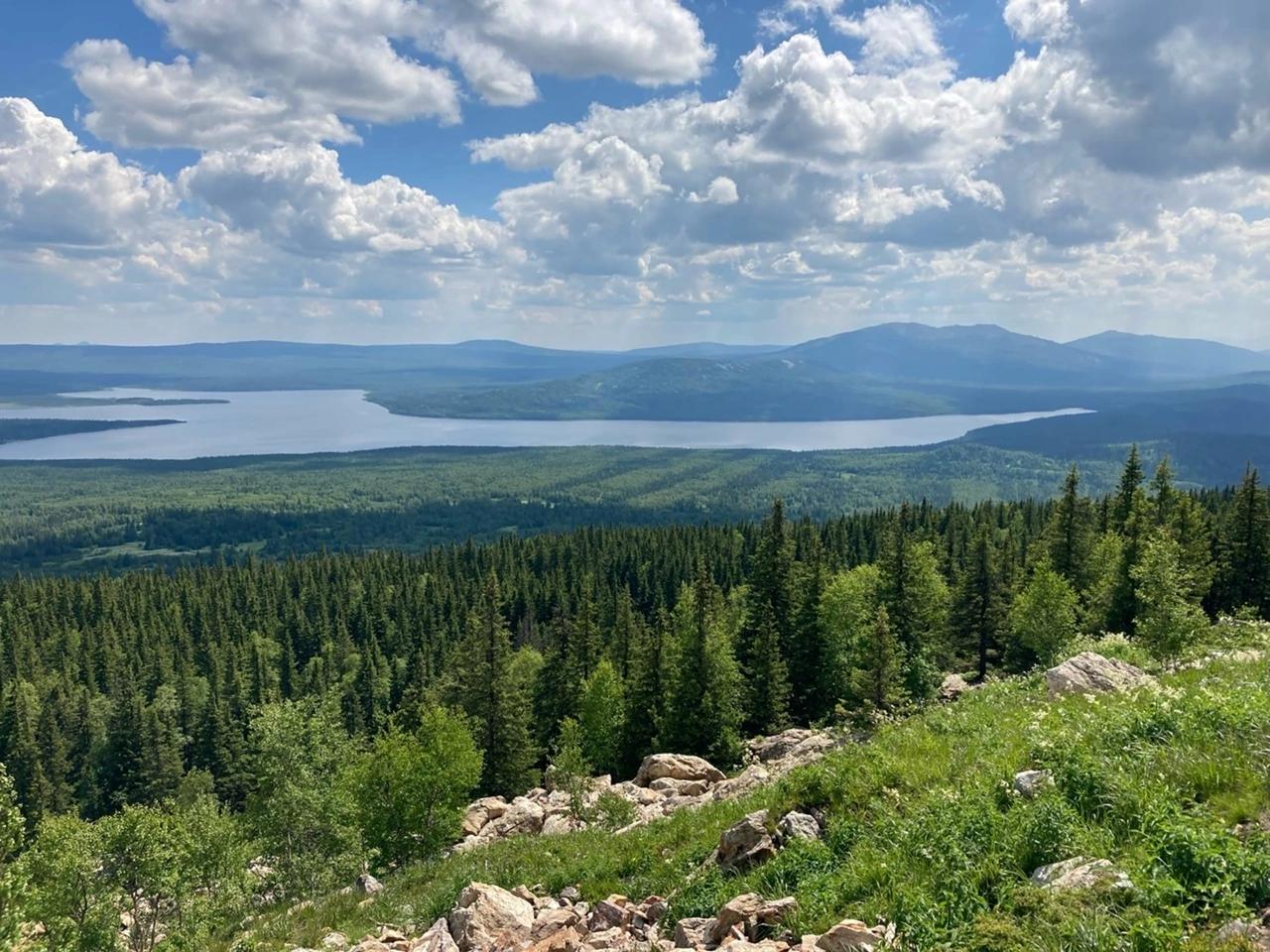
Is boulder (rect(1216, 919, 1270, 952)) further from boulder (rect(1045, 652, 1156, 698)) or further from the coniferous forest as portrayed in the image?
the coniferous forest

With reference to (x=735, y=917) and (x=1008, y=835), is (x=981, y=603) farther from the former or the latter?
(x=735, y=917)

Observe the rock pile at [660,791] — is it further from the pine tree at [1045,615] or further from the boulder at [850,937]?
the pine tree at [1045,615]

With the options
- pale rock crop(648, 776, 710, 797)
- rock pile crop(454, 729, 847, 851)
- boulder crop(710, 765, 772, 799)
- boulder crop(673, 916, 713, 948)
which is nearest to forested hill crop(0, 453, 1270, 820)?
rock pile crop(454, 729, 847, 851)

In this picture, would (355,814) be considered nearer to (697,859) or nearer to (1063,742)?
(697,859)

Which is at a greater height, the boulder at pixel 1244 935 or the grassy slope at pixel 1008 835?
the boulder at pixel 1244 935

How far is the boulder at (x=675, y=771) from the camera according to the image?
30.5 meters

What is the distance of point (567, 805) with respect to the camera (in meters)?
28.0

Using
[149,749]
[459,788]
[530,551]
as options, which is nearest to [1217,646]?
[459,788]

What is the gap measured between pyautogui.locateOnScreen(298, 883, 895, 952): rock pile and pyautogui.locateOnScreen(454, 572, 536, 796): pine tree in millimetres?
29529

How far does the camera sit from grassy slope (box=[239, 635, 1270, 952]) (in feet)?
24.5

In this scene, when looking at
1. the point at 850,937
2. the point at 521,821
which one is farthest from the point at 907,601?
the point at 850,937

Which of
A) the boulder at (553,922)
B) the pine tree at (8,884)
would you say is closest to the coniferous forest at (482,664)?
the pine tree at (8,884)

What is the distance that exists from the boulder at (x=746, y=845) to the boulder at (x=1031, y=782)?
167 inches

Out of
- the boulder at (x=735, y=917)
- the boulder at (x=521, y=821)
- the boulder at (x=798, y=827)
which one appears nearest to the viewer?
the boulder at (x=735, y=917)
